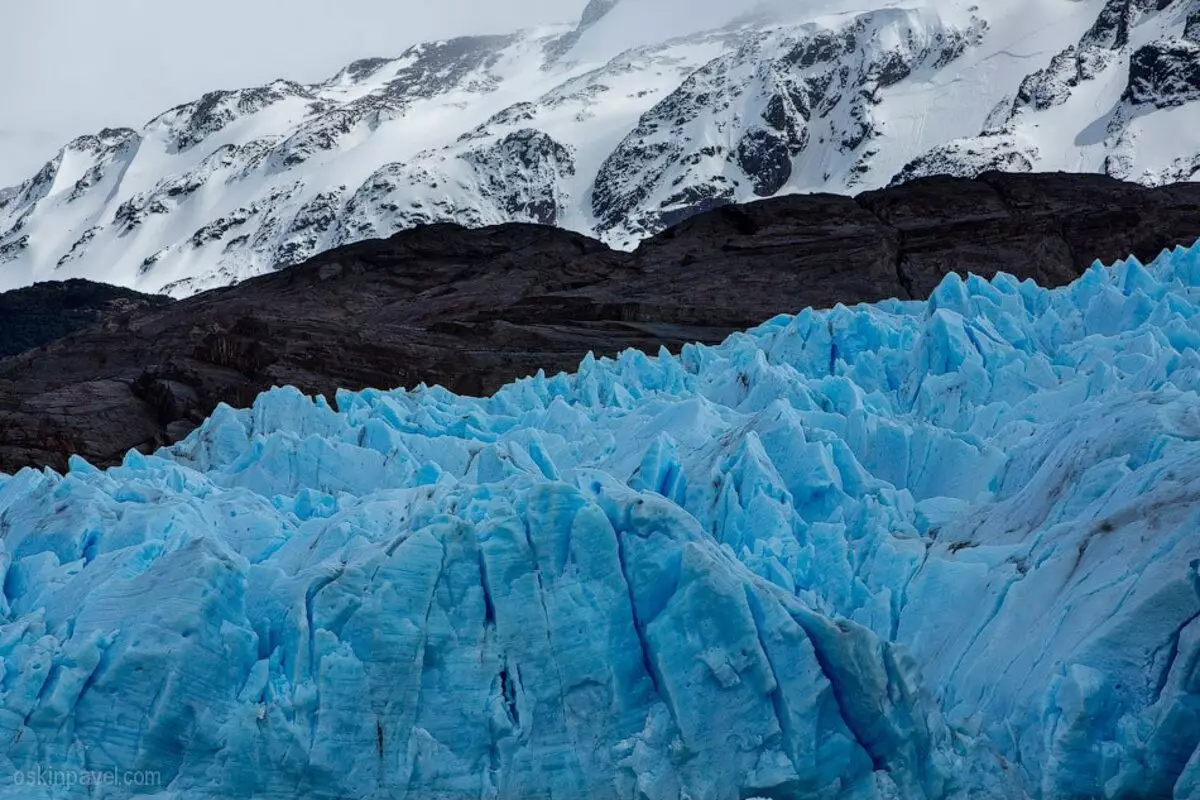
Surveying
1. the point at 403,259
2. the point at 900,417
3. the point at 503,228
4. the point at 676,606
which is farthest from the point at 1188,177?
the point at 676,606

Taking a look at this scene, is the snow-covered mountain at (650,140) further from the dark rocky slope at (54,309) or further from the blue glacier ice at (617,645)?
the blue glacier ice at (617,645)

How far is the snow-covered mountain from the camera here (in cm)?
8788

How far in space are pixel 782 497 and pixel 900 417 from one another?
5.67 m

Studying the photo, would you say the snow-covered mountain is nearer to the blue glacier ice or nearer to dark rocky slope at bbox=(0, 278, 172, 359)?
dark rocky slope at bbox=(0, 278, 172, 359)

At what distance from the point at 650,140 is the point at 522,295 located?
66.5 metres

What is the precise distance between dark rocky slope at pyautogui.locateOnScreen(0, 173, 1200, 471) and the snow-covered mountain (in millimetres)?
38856

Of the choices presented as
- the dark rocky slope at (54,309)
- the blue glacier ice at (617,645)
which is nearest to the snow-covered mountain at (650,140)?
the dark rocky slope at (54,309)

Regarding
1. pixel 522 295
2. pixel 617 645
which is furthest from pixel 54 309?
pixel 617 645

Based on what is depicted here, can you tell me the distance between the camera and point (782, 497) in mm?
15461

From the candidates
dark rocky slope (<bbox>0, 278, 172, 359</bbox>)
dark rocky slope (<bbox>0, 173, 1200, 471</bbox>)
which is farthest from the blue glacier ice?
dark rocky slope (<bbox>0, 278, 172, 359</bbox>)

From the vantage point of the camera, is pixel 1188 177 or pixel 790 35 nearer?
pixel 1188 177

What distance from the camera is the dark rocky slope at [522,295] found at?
33.5 metres

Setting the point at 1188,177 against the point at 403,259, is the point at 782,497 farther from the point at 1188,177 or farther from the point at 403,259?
the point at 1188,177

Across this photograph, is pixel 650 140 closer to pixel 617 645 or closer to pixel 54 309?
pixel 54 309
